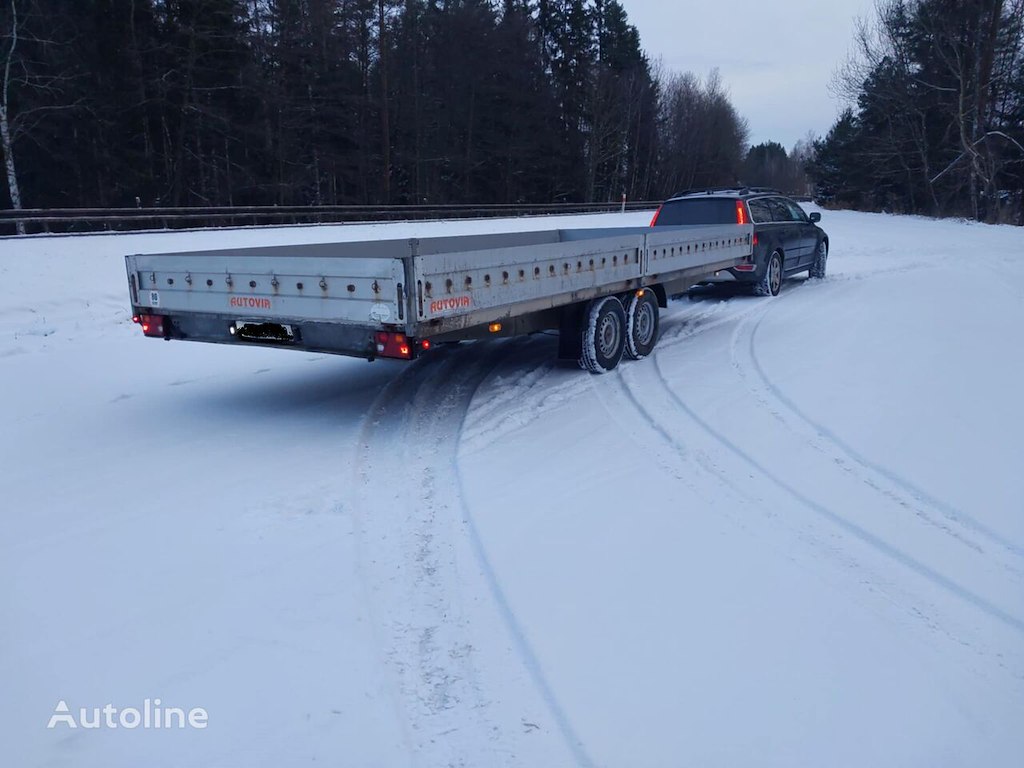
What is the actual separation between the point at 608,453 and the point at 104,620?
11.2 feet

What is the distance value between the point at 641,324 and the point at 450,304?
3.66 meters

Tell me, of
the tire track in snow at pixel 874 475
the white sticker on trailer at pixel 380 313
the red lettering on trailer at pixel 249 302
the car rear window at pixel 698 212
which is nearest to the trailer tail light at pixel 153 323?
the red lettering on trailer at pixel 249 302

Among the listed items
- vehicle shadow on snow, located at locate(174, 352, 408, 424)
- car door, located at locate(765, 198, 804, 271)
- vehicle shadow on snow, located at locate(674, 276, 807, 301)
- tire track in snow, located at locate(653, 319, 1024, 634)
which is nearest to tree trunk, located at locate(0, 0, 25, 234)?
vehicle shadow on snow, located at locate(174, 352, 408, 424)

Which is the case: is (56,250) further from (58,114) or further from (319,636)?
(58,114)

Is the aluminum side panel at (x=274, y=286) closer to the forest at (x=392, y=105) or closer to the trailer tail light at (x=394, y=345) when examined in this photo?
the trailer tail light at (x=394, y=345)

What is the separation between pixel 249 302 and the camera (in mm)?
6043

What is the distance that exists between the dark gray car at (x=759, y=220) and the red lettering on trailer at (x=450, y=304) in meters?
6.48

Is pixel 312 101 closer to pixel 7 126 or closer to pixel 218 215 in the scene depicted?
pixel 7 126

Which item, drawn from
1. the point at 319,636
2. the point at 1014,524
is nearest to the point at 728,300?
the point at 1014,524

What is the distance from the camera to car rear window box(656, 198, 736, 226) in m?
11.9

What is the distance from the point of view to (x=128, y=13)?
94.7ft

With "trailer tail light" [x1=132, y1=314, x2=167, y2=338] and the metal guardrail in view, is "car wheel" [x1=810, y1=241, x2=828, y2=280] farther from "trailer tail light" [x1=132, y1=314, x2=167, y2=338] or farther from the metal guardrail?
the metal guardrail

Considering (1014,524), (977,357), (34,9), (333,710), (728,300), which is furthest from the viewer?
(34,9)

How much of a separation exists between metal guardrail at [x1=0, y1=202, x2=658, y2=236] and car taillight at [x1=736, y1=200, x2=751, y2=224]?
13424mm
